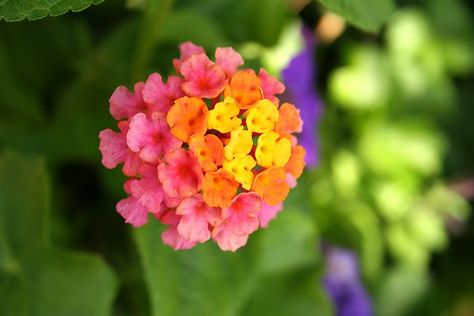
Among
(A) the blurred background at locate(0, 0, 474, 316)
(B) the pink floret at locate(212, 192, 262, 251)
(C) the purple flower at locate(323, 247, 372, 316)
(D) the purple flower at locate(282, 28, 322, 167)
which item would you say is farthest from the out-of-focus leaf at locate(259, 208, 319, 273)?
(B) the pink floret at locate(212, 192, 262, 251)

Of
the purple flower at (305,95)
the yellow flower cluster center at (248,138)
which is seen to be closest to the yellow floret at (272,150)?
the yellow flower cluster center at (248,138)

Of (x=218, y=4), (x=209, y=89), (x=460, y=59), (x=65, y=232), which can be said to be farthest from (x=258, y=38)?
(x=460, y=59)

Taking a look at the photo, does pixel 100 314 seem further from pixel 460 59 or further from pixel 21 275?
pixel 460 59

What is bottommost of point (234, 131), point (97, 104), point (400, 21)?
point (400, 21)

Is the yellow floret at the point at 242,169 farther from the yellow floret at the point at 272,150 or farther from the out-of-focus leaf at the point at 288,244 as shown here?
the out-of-focus leaf at the point at 288,244

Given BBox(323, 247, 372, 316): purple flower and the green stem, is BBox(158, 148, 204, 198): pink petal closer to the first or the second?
the green stem

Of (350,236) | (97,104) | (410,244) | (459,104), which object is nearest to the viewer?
(97,104)
